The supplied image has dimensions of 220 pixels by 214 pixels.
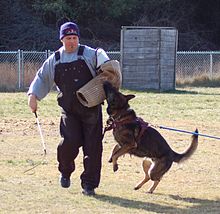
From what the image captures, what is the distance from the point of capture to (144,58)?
74.4 feet

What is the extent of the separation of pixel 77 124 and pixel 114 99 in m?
0.49

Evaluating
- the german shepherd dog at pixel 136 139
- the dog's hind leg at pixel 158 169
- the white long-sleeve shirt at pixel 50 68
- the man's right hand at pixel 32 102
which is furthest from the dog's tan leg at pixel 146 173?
the man's right hand at pixel 32 102

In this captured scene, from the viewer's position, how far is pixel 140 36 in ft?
74.0

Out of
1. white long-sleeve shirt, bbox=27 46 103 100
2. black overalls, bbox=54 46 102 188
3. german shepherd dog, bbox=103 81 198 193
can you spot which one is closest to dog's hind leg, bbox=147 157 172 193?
german shepherd dog, bbox=103 81 198 193

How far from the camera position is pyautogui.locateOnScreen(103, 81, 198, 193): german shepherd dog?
6.89 meters

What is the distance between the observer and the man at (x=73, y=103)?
6.54 m

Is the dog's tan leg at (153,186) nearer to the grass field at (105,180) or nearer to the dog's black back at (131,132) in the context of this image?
the grass field at (105,180)

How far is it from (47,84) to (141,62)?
52.6 feet

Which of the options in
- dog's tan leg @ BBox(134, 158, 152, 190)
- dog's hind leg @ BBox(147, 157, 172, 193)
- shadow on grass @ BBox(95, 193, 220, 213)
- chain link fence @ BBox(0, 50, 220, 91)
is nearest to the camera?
shadow on grass @ BBox(95, 193, 220, 213)

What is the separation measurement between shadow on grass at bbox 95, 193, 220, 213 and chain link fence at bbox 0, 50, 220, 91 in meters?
16.0

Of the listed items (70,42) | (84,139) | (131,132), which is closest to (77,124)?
(84,139)

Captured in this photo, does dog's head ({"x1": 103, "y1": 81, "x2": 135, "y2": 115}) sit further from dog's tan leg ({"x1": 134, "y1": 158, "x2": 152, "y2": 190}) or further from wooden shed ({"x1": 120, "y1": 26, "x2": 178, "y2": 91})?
wooden shed ({"x1": 120, "y1": 26, "x2": 178, "y2": 91})

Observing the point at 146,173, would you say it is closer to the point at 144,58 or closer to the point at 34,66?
the point at 144,58

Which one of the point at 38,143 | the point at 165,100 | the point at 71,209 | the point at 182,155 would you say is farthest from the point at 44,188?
the point at 165,100
